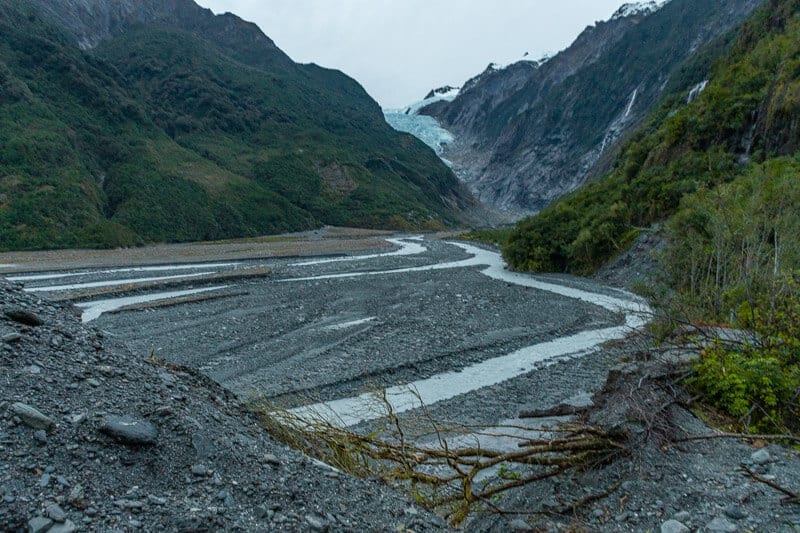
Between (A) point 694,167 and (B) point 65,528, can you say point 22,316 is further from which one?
(A) point 694,167

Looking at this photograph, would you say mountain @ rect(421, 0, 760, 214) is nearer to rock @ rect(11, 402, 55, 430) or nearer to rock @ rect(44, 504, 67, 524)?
rock @ rect(11, 402, 55, 430)

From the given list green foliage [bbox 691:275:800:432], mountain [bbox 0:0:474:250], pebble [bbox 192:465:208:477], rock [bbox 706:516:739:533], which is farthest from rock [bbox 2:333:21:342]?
mountain [bbox 0:0:474:250]

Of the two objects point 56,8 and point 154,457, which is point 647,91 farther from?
point 56,8

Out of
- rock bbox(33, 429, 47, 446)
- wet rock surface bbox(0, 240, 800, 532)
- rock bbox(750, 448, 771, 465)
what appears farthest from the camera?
rock bbox(750, 448, 771, 465)

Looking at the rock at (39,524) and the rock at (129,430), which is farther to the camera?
the rock at (129,430)

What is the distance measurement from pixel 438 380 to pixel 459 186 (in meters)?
153

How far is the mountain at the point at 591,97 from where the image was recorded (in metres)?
135

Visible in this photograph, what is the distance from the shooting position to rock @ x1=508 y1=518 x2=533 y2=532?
14.5 ft

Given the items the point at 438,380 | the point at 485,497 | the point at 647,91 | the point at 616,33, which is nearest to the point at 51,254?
the point at 438,380

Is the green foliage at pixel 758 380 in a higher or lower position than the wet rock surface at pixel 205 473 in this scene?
higher

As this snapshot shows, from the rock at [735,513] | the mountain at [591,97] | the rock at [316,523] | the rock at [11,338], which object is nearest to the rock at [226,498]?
the rock at [316,523]

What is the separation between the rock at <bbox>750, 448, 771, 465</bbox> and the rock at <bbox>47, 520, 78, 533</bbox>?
564cm

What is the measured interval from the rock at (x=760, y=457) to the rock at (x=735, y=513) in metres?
0.69

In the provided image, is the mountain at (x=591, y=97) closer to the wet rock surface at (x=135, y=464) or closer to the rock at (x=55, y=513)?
the wet rock surface at (x=135, y=464)
